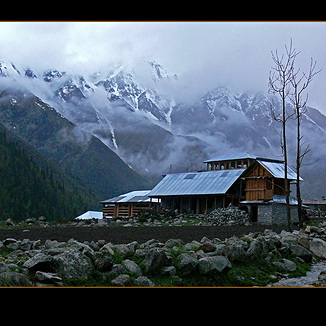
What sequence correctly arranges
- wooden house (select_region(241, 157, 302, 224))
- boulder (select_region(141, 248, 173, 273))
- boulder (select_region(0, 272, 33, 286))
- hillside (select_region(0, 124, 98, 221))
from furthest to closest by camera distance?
hillside (select_region(0, 124, 98, 221)) → wooden house (select_region(241, 157, 302, 224)) → boulder (select_region(141, 248, 173, 273)) → boulder (select_region(0, 272, 33, 286))

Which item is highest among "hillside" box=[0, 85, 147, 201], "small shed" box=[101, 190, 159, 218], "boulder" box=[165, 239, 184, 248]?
"hillside" box=[0, 85, 147, 201]

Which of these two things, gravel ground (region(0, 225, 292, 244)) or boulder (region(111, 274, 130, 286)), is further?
gravel ground (region(0, 225, 292, 244))

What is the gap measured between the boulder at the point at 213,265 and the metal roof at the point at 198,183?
27.8 m

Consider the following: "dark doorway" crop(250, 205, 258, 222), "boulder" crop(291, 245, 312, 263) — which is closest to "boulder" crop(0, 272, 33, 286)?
"boulder" crop(291, 245, 312, 263)

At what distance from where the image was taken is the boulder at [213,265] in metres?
9.14

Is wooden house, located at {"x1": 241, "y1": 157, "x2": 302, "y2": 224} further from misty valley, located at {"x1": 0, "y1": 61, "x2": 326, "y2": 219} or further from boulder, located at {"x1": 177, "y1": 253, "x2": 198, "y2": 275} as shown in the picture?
boulder, located at {"x1": 177, "y1": 253, "x2": 198, "y2": 275}

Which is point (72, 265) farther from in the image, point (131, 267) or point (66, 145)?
point (66, 145)

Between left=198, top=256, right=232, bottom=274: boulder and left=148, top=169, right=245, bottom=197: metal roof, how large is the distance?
27788 millimetres

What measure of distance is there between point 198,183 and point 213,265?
31779 millimetres

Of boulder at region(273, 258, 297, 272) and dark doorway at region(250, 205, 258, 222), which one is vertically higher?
dark doorway at region(250, 205, 258, 222)

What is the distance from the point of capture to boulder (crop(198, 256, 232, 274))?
360 inches

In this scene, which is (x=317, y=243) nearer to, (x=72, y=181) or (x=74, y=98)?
(x=72, y=181)

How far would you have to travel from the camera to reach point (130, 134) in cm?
15688
